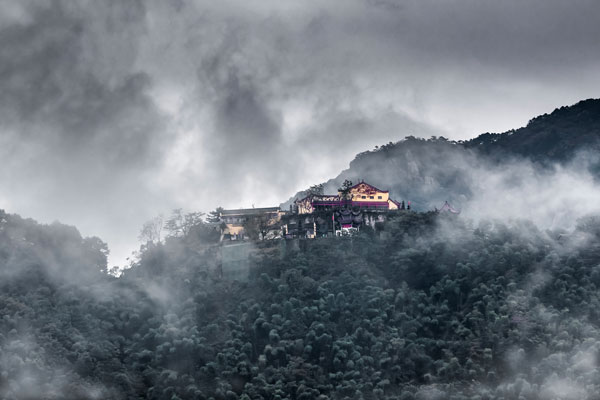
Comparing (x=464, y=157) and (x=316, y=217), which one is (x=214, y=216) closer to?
(x=316, y=217)

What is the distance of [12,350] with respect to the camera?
5797 centimetres

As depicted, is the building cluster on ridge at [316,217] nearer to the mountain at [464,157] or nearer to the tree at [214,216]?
the tree at [214,216]

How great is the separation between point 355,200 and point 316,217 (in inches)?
302

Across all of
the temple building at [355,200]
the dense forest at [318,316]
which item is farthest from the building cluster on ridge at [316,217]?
the dense forest at [318,316]

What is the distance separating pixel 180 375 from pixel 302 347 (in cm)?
1037

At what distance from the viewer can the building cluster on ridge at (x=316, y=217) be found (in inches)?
3282

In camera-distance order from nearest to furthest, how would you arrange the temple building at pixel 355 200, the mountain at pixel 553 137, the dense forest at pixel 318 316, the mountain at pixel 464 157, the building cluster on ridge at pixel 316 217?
the dense forest at pixel 318 316 → the building cluster on ridge at pixel 316 217 → the temple building at pixel 355 200 → the mountain at pixel 553 137 → the mountain at pixel 464 157

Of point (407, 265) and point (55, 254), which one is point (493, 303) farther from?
point (55, 254)

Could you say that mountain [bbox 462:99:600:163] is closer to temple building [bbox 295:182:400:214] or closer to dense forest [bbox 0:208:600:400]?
temple building [bbox 295:182:400:214]

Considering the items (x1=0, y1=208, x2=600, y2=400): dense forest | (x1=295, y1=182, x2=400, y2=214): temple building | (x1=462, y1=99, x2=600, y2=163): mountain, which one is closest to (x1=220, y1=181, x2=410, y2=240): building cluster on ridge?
(x1=295, y1=182, x2=400, y2=214): temple building

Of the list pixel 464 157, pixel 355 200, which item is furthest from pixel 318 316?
pixel 464 157

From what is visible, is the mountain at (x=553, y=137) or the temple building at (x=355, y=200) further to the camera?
the mountain at (x=553, y=137)

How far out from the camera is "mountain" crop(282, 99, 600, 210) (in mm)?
118744

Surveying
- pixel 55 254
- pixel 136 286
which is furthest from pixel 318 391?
pixel 55 254
